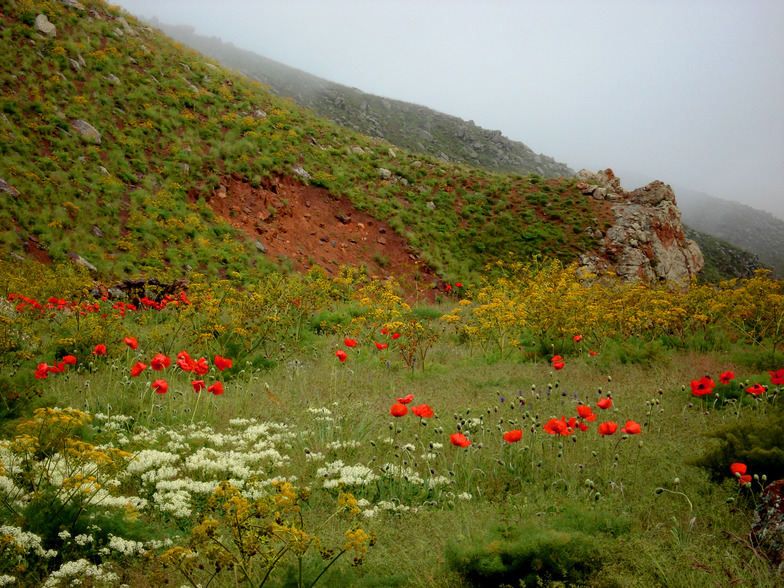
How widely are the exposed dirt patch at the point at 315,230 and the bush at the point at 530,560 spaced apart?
41.8 feet

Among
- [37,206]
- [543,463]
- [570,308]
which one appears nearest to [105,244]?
[37,206]

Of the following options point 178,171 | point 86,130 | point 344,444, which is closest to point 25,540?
point 344,444

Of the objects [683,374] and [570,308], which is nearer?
[683,374]

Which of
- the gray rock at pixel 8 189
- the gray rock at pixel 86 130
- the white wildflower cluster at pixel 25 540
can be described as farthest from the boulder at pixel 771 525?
the gray rock at pixel 86 130

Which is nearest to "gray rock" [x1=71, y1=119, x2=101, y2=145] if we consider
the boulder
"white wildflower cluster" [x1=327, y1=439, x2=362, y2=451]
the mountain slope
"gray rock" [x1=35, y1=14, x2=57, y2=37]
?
"gray rock" [x1=35, y1=14, x2=57, y2=37]

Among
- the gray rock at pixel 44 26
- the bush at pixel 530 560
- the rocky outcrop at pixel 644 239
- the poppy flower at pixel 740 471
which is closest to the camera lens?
the bush at pixel 530 560

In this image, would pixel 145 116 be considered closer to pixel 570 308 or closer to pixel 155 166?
pixel 155 166

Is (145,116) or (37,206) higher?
(145,116)

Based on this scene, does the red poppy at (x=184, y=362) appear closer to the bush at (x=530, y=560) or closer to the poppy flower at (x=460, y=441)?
the poppy flower at (x=460, y=441)

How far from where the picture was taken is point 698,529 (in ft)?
9.00

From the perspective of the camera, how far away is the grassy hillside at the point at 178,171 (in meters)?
12.1

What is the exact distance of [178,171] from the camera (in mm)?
15211

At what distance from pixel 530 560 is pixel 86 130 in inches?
660

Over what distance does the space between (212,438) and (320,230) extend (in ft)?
46.4
